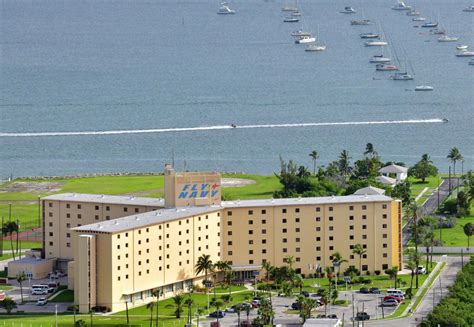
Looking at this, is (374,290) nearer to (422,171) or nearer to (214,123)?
(422,171)

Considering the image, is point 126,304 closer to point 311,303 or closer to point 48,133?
point 311,303

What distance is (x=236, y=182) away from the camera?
126250 millimetres

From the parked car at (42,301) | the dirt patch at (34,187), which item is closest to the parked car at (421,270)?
the parked car at (42,301)

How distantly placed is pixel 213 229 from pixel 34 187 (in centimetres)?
3302

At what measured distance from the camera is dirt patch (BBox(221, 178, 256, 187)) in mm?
124581

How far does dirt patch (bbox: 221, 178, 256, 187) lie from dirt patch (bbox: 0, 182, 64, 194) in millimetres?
11397

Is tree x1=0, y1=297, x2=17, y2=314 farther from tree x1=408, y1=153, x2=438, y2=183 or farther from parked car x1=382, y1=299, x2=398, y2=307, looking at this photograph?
tree x1=408, y1=153, x2=438, y2=183

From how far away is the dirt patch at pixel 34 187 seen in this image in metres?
123

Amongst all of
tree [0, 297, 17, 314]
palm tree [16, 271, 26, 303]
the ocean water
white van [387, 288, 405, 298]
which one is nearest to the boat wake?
the ocean water

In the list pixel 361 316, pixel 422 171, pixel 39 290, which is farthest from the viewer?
pixel 422 171

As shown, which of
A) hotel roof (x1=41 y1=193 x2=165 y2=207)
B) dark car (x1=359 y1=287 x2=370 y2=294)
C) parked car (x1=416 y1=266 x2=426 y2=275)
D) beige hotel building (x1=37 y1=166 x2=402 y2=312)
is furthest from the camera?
hotel roof (x1=41 y1=193 x2=165 y2=207)

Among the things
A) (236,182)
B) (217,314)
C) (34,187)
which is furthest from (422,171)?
(217,314)

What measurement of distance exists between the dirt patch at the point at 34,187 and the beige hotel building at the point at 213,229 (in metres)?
23.3

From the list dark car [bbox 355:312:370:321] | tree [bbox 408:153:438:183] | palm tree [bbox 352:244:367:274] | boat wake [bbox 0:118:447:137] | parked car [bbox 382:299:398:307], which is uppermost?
boat wake [bbox 0:118:447:137]
